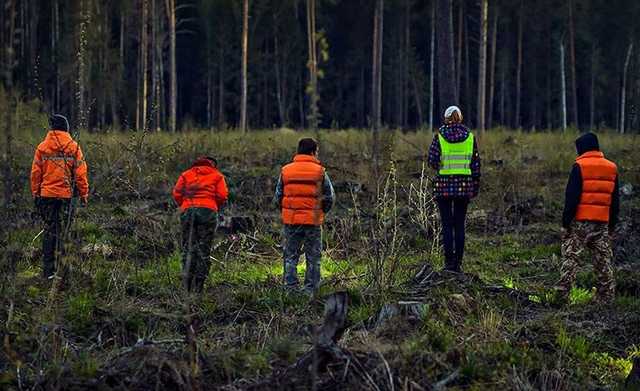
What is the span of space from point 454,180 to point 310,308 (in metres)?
2.55

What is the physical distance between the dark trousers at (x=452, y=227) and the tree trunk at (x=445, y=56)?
7254mm

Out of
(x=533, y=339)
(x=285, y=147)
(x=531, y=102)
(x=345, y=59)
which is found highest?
(x=345, y=59)

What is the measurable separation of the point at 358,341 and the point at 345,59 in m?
45.3

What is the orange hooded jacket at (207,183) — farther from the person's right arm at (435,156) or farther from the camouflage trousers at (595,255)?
the camouflage trousers at (595,255)

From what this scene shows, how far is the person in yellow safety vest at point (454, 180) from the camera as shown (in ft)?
26.7

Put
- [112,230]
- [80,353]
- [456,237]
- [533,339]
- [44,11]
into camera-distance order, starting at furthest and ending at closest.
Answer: [44,11], [112,230], [456,237], [533,339], [80,353]

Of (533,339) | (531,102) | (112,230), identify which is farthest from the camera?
(531,102)

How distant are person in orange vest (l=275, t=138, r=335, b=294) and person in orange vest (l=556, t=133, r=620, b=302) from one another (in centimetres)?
252

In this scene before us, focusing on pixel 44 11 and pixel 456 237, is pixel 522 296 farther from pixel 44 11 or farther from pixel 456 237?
pixel 44 11

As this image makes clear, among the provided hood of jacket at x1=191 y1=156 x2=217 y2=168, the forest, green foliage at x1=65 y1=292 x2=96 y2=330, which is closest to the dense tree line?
the forest

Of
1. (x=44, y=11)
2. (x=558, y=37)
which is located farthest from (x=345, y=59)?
(x=44, y=11)

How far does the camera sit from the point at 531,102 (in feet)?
159

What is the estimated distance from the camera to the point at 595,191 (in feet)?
23.8

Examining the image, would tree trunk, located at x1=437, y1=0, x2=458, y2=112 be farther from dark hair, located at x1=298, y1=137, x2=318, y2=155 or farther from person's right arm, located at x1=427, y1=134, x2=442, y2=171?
dark hair, located at x1=298, y1=137, x2=318, y2=155
